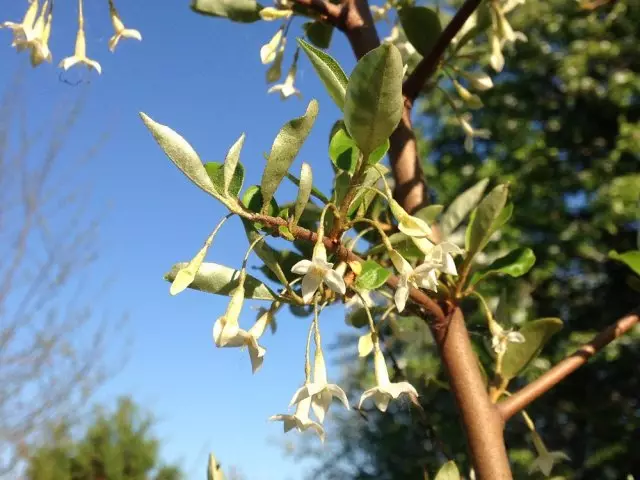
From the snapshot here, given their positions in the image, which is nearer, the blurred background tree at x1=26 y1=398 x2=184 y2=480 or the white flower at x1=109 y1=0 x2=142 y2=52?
the white flower at x1=109 y1=0 x2=142 y2=52

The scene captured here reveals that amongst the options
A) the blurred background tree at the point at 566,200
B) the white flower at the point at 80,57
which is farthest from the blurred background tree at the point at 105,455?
the white flower at the point at 80,57

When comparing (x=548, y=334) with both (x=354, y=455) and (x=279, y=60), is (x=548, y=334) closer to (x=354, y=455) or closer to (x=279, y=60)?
(x=279, y=60)

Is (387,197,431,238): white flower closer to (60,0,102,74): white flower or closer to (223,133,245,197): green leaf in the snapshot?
(223,133,245,197): green leaf

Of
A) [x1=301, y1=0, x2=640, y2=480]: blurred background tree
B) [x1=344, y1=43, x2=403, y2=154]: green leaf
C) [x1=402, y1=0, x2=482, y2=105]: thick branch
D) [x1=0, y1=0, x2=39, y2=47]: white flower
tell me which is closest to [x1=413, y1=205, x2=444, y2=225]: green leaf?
[x1=402, y1=0, x2=482, y2=105]: thick branch

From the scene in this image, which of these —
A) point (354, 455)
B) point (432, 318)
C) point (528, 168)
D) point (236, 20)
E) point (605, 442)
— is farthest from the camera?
point (528, 168)

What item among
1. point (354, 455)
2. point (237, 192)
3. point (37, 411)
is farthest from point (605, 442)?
point (37, 411)

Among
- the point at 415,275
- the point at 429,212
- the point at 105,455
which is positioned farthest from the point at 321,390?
the point at 105,455

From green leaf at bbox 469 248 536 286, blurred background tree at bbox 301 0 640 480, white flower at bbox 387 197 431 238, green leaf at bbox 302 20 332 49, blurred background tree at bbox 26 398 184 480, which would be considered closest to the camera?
white flower at bbox 387 197 431 238
